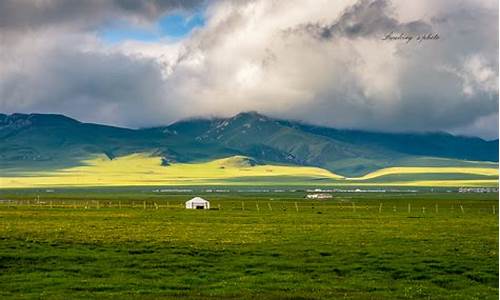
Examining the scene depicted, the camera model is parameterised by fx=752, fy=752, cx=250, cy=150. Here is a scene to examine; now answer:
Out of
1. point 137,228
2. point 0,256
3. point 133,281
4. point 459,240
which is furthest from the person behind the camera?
point 137,228

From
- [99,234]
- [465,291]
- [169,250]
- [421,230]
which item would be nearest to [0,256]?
[169,250]

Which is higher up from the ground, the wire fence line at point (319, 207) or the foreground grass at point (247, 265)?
the wire fence line at point (319, 207)

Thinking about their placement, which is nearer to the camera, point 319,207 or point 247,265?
point 247,265

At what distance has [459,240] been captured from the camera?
55250 millimetres

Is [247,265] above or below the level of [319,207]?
below

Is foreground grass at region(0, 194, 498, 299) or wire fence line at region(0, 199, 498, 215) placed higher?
wire fence line at region(0, 199, 498, 215)

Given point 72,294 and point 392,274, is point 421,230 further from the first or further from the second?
point 72,294

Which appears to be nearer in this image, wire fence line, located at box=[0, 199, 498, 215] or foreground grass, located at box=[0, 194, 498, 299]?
foreground grass, located at box=[0, 194, 498, 299]

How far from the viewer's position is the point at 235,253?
4572 centimetres

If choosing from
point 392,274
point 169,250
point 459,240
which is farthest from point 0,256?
point 459,240

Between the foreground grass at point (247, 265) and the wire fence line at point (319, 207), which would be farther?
the wire fence line at point (319, 207)

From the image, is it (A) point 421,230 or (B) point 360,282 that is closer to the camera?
(B) point 360,282

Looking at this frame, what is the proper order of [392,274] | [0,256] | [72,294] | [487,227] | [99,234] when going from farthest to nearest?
[487,227]
[99,234]
[0,256]
[392,274]
[72,294]

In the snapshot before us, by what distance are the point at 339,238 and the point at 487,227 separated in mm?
22815
